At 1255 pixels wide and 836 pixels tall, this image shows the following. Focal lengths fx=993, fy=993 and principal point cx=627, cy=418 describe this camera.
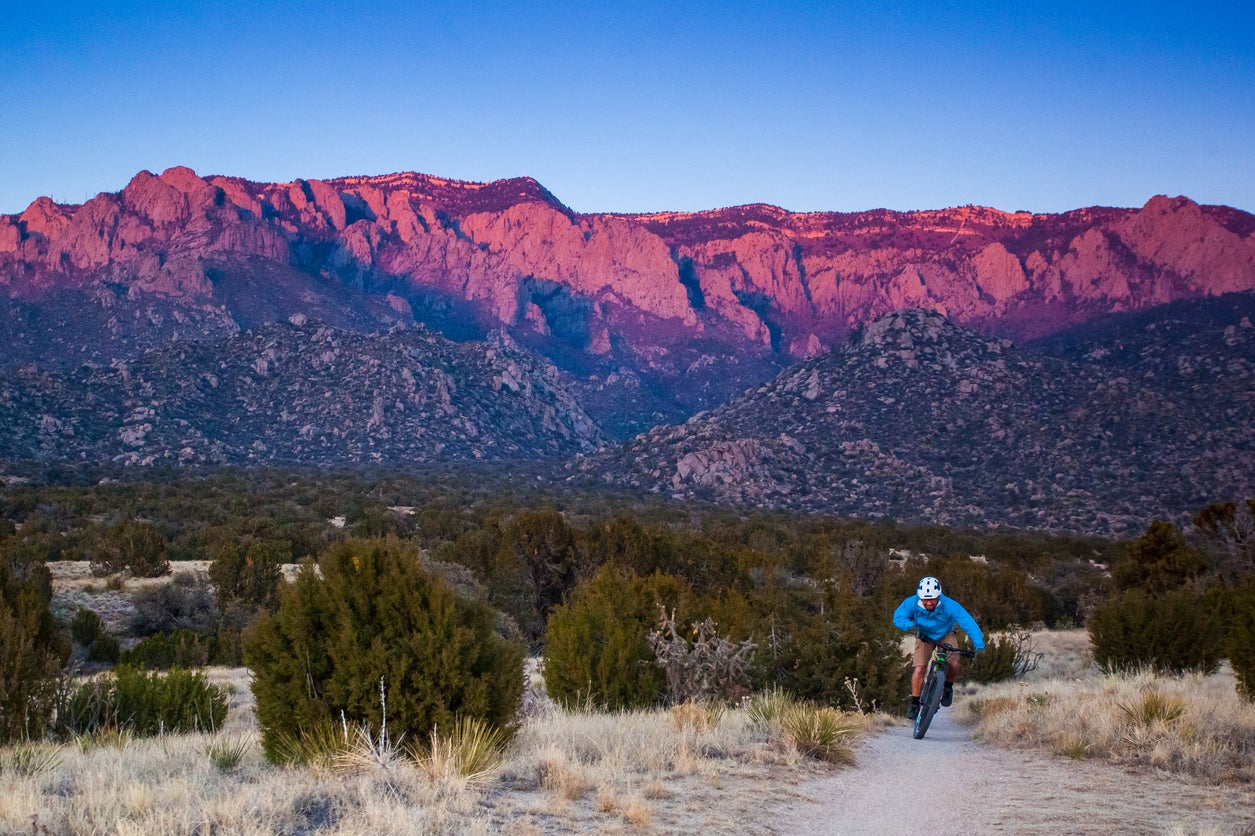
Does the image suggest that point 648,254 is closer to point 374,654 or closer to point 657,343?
point 657,343

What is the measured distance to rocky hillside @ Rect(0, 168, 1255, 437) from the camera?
95750 mm

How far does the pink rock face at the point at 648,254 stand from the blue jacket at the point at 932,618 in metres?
92.4

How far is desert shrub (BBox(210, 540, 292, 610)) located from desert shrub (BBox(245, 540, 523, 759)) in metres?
19.1

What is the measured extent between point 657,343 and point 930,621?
104515 millimetres

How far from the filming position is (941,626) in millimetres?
11031

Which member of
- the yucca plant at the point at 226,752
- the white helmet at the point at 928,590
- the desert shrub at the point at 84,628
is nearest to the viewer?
the yucca plant at the point at 226,752

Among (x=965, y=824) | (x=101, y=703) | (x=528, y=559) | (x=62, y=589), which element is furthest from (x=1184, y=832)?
(x=62, y=589)

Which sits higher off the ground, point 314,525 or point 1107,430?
point 1107,430

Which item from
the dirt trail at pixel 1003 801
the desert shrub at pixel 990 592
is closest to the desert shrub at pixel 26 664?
the dirt trail at pixel 1003 801

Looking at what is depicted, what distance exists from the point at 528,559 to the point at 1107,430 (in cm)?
4512

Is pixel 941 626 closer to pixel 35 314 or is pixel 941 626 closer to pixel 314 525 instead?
pixel 314 525

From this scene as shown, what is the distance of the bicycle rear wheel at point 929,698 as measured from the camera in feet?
36.9

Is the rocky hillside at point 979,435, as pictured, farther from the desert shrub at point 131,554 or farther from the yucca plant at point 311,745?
the yucca plant at point 311,745

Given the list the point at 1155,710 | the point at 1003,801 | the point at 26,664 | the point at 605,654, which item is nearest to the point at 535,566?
the point at 605,654
